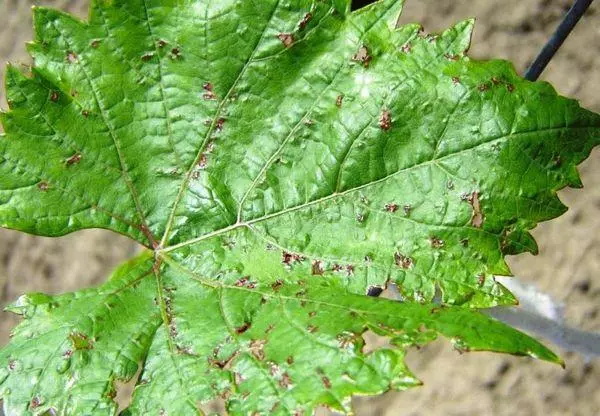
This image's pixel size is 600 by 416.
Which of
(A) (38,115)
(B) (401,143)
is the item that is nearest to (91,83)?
(A) (38,115)

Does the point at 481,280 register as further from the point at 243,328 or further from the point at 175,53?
the point at 175,53

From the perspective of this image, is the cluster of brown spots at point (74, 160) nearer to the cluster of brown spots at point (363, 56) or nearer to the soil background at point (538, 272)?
the cluster of brown spots at point (363, 56)

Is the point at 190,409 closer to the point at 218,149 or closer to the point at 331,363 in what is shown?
the point at 331,363

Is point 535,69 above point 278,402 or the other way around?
above

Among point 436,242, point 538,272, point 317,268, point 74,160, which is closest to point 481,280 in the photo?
point 436,242

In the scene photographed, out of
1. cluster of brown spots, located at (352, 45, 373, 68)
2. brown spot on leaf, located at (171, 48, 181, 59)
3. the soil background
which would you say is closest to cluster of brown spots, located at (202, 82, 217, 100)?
brown spot on leaf, located at (171, 48, 181, 59)

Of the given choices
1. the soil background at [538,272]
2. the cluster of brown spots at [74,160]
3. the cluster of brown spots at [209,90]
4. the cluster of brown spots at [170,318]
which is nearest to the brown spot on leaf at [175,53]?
the cluster of brown spots at [209,90]
